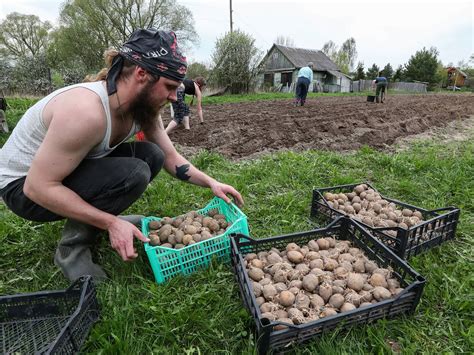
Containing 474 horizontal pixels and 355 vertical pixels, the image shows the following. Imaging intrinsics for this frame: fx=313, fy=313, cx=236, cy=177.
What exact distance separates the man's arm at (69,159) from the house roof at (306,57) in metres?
35.5

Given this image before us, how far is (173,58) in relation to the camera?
1685 mm

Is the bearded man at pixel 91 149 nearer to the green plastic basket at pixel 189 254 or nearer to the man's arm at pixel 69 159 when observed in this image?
the man's arm at pixel 69 159

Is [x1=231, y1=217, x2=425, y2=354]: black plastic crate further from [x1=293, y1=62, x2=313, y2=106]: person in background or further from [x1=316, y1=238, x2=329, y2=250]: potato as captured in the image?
[x1=293, y1=62, x2=313, y2=106]: person in background

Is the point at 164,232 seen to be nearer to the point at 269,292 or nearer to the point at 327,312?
the point at 269,292

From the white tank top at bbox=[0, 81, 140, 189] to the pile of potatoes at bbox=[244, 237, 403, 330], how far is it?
117 centimetres

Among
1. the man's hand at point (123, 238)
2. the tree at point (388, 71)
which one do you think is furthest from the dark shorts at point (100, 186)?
the tree at point (388, 71)

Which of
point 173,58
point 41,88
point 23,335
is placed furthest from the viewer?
point 41,88

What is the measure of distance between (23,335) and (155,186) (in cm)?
195

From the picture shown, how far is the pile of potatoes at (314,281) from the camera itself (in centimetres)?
155

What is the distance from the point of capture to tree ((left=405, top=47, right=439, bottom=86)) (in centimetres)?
4088

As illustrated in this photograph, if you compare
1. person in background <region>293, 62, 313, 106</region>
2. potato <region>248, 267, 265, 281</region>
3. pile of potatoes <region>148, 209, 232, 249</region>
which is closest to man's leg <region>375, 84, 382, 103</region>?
person in background <region>293, 62, 313, 106</region>

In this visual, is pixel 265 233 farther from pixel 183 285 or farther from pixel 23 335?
pixel 23 335

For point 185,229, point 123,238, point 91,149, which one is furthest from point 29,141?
point 185,229

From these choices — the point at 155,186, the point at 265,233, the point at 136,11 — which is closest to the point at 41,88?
the point at 136,11
